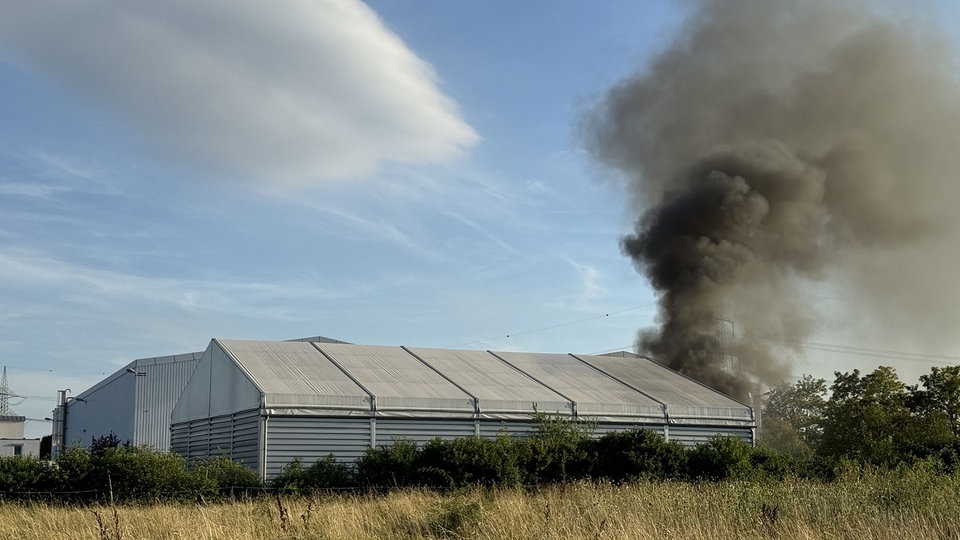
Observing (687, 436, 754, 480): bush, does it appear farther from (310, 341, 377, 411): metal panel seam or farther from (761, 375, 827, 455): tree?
(761, 375, 827, 455): tree

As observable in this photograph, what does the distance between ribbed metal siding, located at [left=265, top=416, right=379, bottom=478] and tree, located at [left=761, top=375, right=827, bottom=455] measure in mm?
34281

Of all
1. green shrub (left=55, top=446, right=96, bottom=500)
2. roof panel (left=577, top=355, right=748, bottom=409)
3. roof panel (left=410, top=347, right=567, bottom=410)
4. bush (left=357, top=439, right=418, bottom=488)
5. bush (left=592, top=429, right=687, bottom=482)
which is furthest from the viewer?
roof panel (left=577, top=355, right=748, bottom=409)

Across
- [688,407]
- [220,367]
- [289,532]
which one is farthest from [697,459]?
[289,532]

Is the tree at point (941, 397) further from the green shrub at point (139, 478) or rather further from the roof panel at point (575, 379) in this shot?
the green shrub at point (139, 478)

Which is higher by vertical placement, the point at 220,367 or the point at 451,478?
the point at 220,367

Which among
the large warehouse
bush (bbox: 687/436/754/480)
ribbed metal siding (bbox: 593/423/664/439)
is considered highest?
the large warehouse

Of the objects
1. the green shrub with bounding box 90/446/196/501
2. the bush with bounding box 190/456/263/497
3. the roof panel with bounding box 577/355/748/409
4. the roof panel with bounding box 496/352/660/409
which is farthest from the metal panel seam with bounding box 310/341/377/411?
the roof panel with bounding box 577/355/748/409

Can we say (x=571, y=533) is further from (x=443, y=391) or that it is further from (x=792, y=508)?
(x=443, y=391)

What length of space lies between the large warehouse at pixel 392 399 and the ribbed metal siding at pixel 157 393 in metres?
17.9

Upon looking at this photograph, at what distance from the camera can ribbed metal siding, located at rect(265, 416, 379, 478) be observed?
3031cm

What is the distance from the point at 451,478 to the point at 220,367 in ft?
35.6

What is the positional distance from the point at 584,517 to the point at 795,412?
2269 inches

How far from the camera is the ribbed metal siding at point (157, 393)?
183ft

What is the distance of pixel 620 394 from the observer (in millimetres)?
37750
